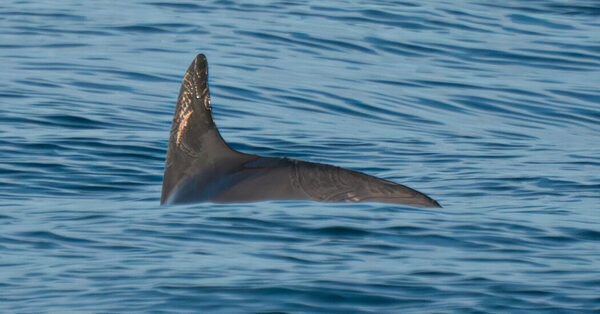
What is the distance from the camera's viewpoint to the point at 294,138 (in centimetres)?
1520

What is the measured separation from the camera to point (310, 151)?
14.4 metres

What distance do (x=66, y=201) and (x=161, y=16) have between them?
14723 millimetres

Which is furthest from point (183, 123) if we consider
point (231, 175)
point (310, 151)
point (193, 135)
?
point (310, 151)

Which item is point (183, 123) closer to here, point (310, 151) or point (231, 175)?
point (231, 175)

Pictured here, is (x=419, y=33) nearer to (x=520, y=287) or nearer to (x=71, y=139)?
(x=71, y=139)

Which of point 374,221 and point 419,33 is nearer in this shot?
point 374,221

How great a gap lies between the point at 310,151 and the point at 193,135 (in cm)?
460

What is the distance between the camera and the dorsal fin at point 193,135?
32.2 feet

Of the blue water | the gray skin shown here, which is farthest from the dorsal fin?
the blue water

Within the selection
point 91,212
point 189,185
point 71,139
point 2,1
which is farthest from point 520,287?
point 2,1

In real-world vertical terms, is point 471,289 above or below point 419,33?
below

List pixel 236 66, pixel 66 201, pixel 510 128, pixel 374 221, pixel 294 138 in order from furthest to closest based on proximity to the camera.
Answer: pixel 236 66 < pixel 510 128 < pixel 294 138 < pixel 66 201 < pixel 374 221

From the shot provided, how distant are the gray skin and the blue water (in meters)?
0.27

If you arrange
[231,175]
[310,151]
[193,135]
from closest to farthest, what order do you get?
[231,175], [193,135], [310,151]
